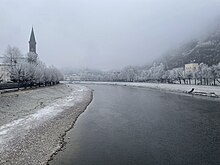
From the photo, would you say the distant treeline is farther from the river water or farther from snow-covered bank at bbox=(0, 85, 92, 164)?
the river water

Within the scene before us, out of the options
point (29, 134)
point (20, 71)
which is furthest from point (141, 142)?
point (20, 71)

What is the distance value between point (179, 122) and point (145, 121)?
150 inches

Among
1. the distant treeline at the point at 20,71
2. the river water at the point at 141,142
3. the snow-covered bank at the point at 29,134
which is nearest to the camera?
the river water at the point at 141,142

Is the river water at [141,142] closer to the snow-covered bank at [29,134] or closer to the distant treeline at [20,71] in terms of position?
the snow-covered bank at [29,134]

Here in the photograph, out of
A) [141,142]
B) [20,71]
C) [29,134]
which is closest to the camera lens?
[141,142]

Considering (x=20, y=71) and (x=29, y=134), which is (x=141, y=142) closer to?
(x=29, y=134)

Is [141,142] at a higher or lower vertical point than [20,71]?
lower

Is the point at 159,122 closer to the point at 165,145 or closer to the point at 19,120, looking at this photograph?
the point at 165,145

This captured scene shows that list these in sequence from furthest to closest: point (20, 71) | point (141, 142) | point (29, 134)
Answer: point (20, 71)
point (29, 134)
point (141, 142)

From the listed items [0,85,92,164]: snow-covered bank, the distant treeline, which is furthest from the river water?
the distant treeline

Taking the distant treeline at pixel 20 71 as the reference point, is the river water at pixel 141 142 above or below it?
below

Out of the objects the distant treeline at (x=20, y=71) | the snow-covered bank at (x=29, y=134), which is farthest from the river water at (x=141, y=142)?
the distant treeline at (x=20, y=71)

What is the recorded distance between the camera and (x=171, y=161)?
14586 millimetres

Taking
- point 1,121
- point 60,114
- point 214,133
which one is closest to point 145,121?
point 214,133
